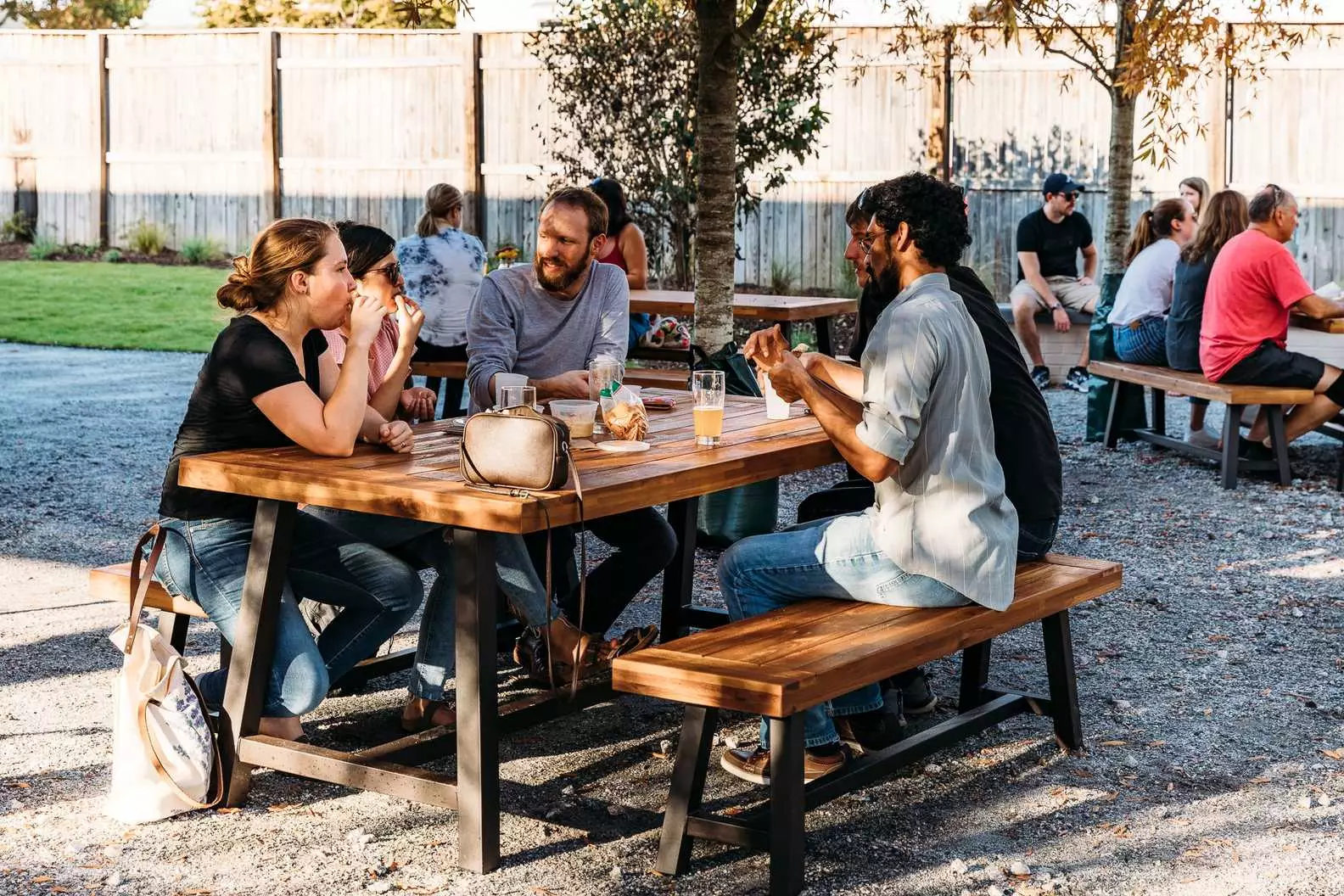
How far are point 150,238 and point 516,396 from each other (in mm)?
16252

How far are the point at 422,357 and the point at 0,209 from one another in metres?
13.5

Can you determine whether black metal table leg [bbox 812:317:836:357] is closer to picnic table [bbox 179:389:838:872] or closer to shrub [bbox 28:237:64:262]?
picnic table [bbox 179:389:838:872]

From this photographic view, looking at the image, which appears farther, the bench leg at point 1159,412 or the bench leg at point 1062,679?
the bench leg at point 1159,412

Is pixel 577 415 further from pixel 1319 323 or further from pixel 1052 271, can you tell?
pixel 1052 271

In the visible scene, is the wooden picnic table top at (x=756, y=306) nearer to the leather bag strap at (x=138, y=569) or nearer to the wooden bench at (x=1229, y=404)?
the wooden bench at (x=1229, y=404)

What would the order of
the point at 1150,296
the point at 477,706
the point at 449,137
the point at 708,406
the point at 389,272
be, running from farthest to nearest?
the point at 449,137
the point at 1150,296
the point at 389,272
the point at 708,406
the point at 477,706

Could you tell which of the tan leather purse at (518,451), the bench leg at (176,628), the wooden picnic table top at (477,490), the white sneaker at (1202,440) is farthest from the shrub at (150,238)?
the tan leather purse at (518,451)

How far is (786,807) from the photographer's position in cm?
353

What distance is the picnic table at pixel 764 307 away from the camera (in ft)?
29.4

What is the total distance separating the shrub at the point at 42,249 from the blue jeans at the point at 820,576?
16.8 metres

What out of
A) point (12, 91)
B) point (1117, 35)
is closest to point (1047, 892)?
point (1117, 35)

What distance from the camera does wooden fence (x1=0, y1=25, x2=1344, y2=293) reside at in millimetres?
14680

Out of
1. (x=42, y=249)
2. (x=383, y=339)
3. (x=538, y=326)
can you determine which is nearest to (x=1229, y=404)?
(x=538, y=326)

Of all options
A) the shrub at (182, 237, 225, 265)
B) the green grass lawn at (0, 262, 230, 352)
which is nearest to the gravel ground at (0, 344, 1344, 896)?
the green grass lawn at (0, 262, 230, 352)
